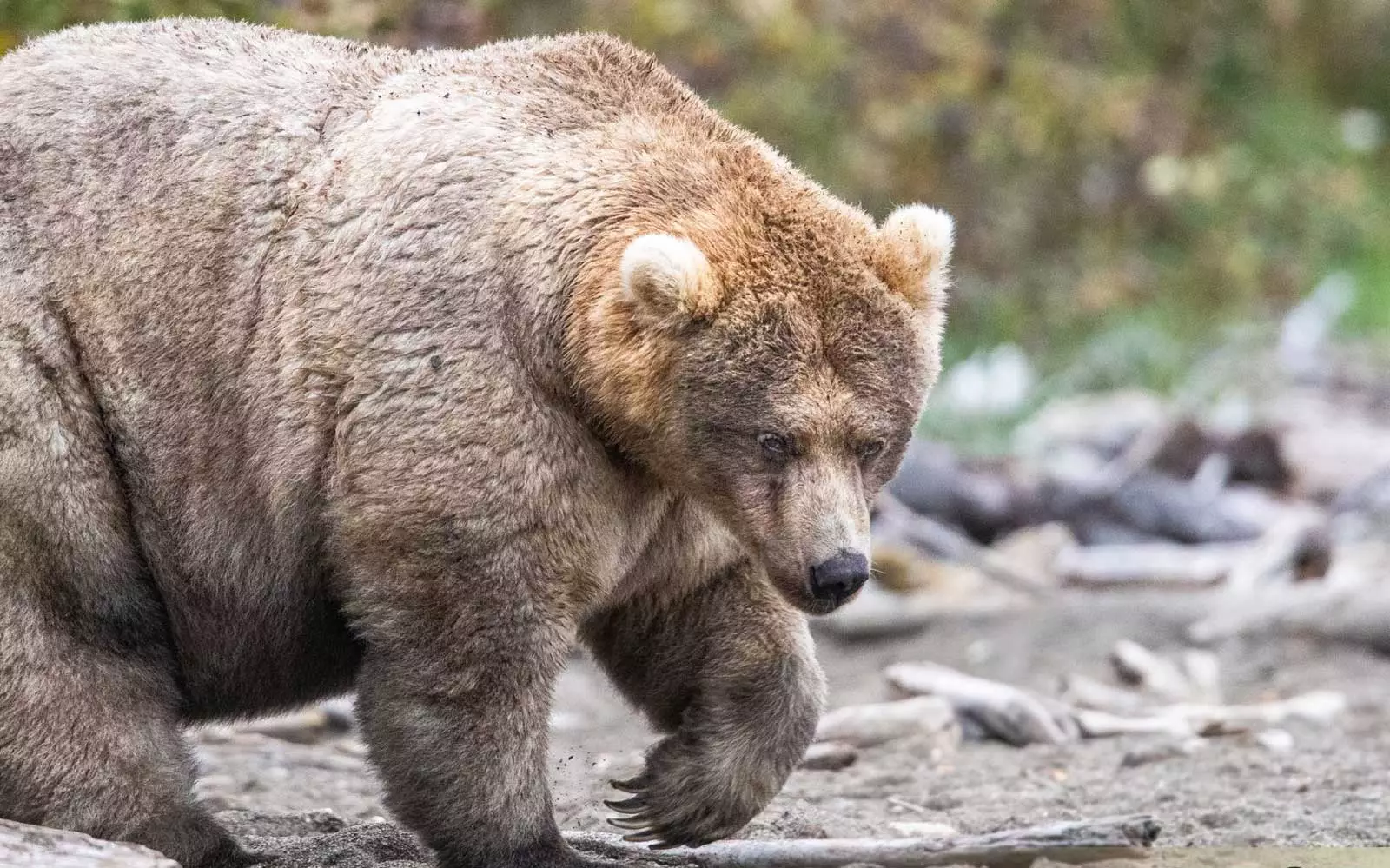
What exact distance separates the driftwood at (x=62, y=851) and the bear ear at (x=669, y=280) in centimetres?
187

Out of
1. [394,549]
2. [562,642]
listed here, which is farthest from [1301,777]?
[394,549]

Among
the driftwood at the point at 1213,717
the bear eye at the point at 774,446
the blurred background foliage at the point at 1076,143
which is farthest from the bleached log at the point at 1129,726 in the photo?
the blurred background foliage at the point at 1076,143

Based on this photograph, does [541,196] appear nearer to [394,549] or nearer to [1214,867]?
[394,549]

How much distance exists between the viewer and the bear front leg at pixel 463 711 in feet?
17.0

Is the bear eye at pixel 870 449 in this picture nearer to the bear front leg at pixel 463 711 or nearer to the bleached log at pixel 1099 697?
the bear front leg at pixel 463 711

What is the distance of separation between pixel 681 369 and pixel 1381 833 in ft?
9.44

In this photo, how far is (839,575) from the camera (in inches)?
201

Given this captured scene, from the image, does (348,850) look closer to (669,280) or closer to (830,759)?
(669,280)

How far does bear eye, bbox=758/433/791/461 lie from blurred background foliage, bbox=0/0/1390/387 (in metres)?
10.1

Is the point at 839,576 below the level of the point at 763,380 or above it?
below

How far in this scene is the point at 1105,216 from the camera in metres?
18.9

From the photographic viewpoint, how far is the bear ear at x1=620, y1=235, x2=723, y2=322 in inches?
201

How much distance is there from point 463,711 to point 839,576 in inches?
42.3

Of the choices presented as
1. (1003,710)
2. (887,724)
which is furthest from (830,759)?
(1003,710)
